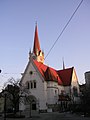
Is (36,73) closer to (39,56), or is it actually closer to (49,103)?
(49,103)

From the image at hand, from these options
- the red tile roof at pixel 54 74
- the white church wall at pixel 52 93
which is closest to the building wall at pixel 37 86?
the white church wall at pixel 52 93

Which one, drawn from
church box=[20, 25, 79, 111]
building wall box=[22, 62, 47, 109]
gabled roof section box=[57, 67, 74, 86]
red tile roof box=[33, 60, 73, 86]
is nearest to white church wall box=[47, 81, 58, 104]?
church box=[20, 25, 79, 111]

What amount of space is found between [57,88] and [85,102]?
24.7m

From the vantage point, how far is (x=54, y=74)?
205 feet

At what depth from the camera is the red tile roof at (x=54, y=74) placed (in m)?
56.2

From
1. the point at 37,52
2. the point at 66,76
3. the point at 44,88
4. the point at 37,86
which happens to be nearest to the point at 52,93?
the point at 44,88

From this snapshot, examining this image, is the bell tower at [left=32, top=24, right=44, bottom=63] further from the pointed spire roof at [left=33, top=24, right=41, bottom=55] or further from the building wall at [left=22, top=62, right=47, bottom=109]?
the building wall at [left=22, top=62, right=47, bottom=109]

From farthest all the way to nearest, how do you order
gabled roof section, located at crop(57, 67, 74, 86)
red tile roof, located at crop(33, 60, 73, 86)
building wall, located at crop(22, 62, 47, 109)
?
1. gabled roof section, located at crop(57, 67, 74, 86)
2. red tile roof, located at crop(33, 60, 73, 86)
3. building wall, located at crop(22, 62, 47, 109)

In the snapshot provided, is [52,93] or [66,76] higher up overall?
[66,76]

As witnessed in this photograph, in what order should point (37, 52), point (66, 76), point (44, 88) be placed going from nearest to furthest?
point (44, 88), point (66, 76), point (37, 52)

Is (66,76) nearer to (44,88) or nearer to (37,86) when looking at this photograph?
(44,88)

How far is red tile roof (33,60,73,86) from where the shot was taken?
184 ft

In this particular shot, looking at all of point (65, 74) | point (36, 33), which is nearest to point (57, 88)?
point (65, 74)

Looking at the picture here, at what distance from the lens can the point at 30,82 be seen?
5716 cm
